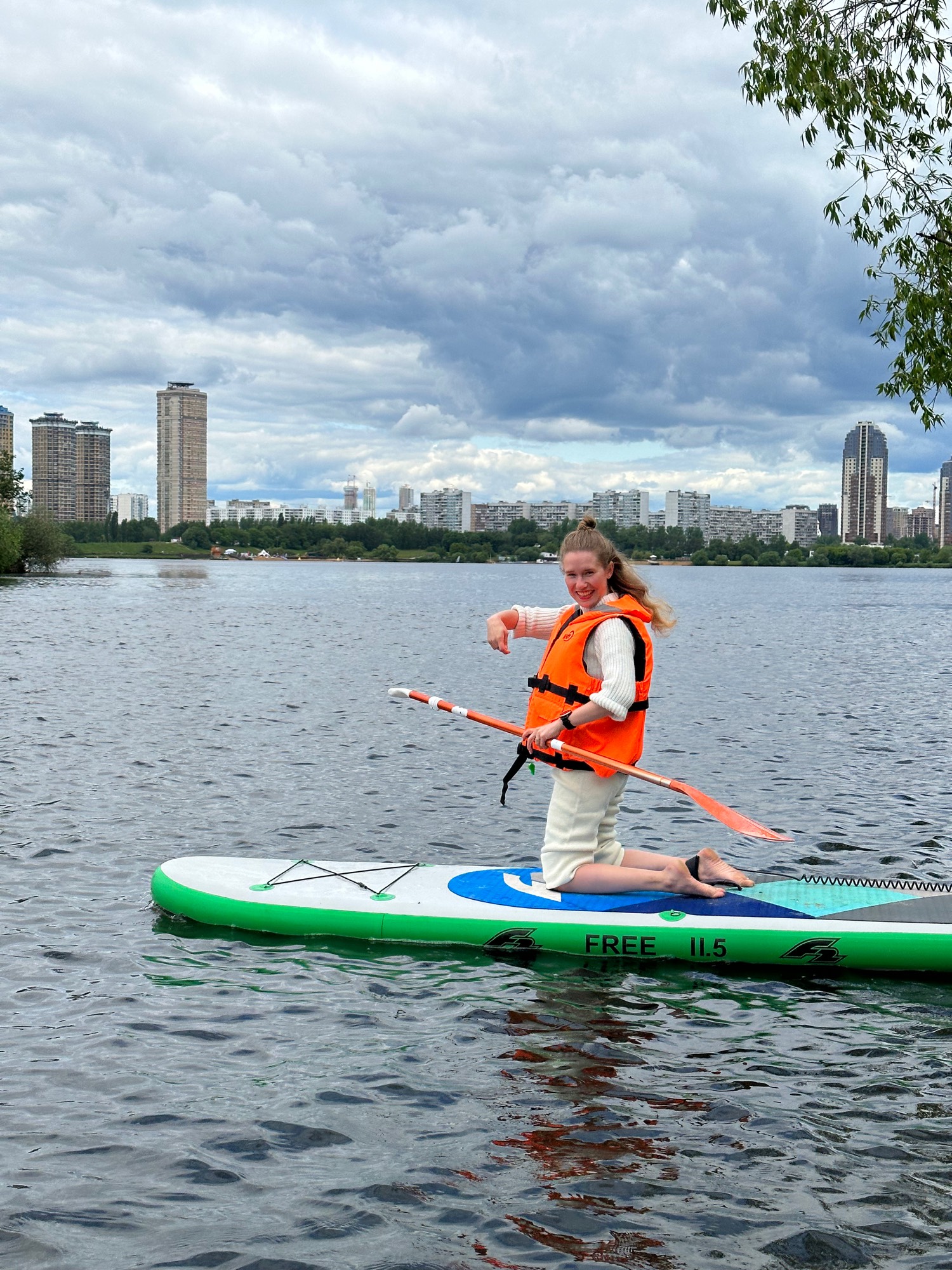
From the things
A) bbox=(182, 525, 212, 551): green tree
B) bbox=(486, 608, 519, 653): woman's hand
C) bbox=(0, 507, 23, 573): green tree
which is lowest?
bbox=(486, 608, 519, 653): woman's hand

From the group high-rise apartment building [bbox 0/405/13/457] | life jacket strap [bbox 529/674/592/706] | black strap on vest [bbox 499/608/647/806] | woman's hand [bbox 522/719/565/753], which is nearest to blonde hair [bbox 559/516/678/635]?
black strap on vest [bbox 499/608/647/806]

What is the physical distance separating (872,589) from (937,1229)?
98.7 meters

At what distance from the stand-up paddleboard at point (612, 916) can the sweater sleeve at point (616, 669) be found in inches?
56.5

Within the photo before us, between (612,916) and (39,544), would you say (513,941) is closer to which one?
(612,916)

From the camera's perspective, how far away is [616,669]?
6512mm

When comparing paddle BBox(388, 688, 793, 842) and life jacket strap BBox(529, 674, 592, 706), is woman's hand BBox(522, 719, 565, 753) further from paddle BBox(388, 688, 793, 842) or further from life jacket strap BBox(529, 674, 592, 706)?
life jacket strap BBox(529, 674, 592, 706)

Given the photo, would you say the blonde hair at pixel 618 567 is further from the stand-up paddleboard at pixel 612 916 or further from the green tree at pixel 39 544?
the green tree at pixel 39 544

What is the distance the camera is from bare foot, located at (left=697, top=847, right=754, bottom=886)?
7.32 meters

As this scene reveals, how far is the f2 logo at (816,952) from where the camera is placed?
6988mm

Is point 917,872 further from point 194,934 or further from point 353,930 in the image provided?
point 194,934

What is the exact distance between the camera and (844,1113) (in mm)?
5211

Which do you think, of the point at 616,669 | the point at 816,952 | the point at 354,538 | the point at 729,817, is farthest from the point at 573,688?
the point at 354,538

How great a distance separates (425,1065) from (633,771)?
2.04m

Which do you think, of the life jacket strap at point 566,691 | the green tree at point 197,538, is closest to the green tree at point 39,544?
the life jacket strap at point 566,691
